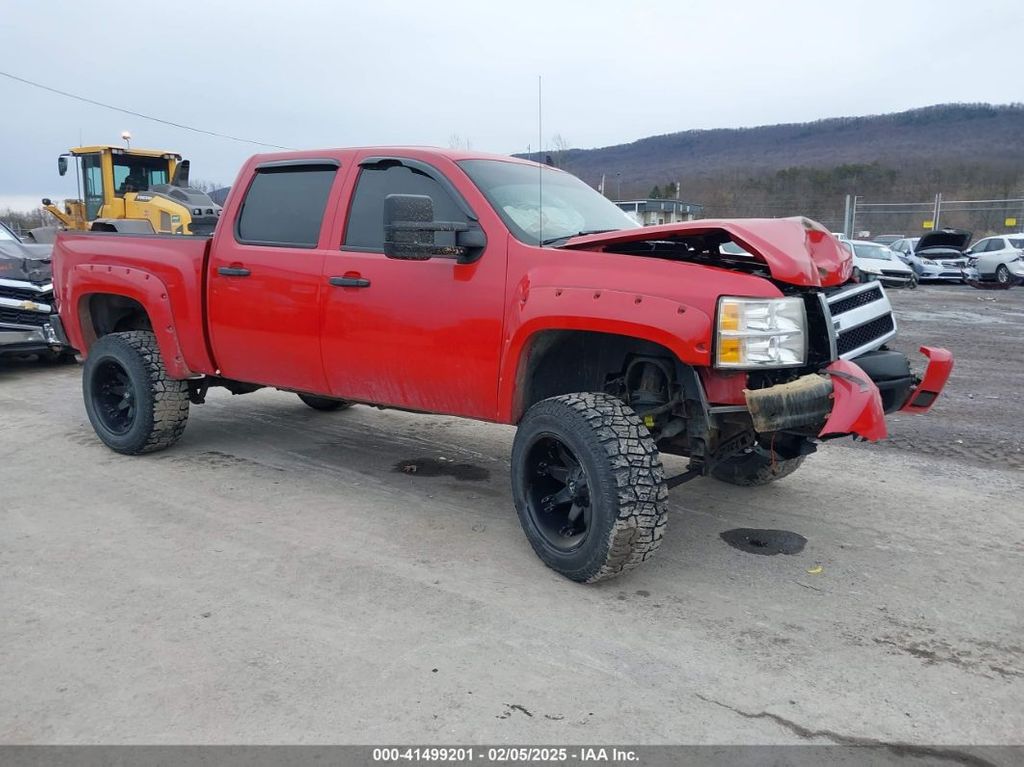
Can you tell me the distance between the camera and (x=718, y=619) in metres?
3.37

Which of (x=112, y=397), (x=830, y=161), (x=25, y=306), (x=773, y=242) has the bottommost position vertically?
(x=112, y=397)

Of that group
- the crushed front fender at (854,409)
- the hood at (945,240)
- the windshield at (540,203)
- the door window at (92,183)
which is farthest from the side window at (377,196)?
the hood at (945,240)

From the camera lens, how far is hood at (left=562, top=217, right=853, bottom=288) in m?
3.32

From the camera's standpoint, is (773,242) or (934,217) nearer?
(773,242)

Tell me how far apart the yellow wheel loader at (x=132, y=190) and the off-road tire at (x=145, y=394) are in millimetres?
9929

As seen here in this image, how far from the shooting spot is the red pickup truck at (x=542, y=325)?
3332mm

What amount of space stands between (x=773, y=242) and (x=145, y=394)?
415 centimetres

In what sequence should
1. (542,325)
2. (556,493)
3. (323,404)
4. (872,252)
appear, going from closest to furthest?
(542,325) → (556,493) → (323,404) → (872,252)

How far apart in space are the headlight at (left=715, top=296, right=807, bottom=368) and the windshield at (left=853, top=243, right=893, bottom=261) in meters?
21.1

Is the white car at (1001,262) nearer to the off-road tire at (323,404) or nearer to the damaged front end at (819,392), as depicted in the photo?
the off-road tire at (323,404)

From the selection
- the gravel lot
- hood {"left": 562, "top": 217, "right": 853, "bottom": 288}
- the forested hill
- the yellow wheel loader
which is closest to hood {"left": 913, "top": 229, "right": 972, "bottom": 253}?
the forested hill

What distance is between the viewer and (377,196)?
453 cm

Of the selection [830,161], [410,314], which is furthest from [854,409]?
[830,161]

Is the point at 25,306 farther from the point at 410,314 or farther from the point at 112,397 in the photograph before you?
the point at 410,314
